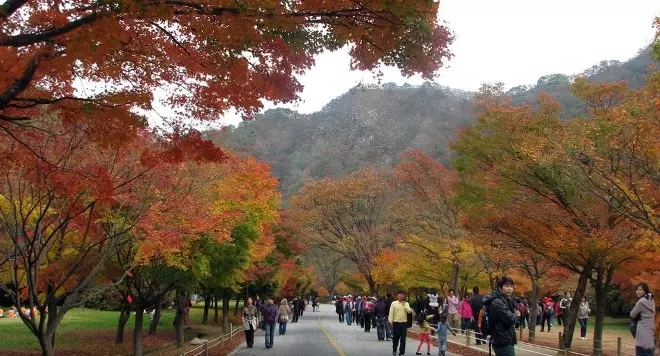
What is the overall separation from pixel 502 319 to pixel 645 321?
3.82 m

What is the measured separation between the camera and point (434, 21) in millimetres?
6602

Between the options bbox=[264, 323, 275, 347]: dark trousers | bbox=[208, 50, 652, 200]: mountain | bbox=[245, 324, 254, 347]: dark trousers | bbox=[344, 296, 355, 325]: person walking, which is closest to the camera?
bbox=[264, 323, 275, 347]: dark trousers

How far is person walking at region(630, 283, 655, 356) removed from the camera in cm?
935

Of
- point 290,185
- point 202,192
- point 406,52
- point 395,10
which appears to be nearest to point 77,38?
point 395,10

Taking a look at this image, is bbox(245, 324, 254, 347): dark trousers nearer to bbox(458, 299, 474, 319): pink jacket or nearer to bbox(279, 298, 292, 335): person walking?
bbox(279, 298, 292, 335): person walking

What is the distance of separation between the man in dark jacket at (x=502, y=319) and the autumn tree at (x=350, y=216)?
33.7m

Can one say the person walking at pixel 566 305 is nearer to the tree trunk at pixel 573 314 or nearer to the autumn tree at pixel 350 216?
the tree trunk at pixel 573 314

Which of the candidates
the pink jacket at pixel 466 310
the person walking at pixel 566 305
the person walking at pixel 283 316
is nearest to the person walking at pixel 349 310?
the person walking at pixel 283 316

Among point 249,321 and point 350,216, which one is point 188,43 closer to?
point 249,321

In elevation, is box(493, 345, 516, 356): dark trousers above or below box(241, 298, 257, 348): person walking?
above

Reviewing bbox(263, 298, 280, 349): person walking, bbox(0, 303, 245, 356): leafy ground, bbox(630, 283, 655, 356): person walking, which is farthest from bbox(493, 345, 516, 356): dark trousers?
bbox(0, 303, 245, 356): leafy ground

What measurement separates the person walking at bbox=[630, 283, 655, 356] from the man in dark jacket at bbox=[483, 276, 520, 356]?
3.43 m

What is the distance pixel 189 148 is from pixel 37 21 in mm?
2669

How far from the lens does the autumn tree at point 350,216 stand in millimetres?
41719
